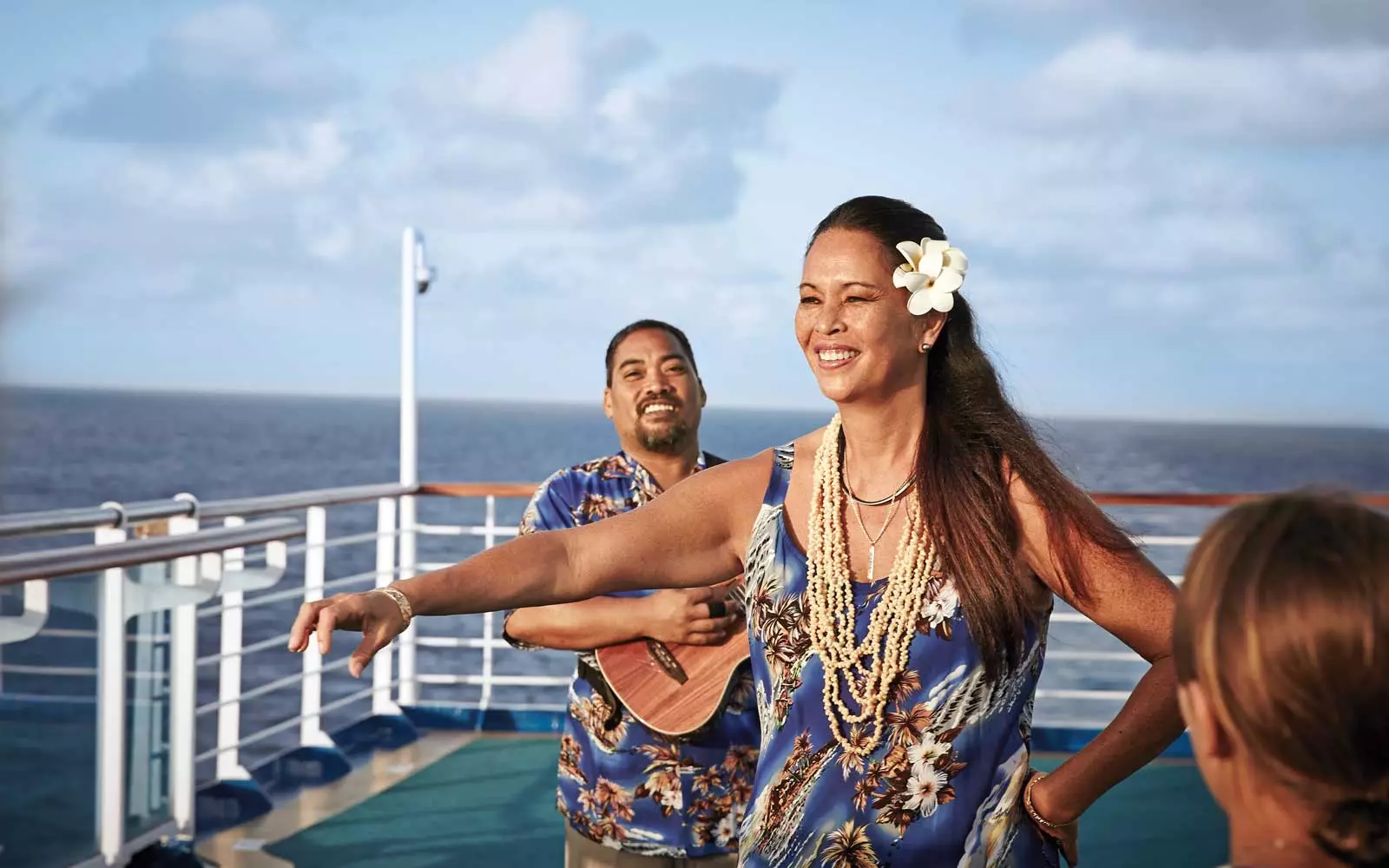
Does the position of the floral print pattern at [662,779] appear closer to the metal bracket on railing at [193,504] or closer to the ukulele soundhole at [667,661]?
the ukulele soundhole at [667,661]

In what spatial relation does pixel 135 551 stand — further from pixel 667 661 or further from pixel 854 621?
pixel 854 621

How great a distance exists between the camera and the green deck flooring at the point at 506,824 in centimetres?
412

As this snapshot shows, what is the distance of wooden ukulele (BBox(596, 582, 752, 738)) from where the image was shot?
2.28 metres

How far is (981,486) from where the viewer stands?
1578 mm

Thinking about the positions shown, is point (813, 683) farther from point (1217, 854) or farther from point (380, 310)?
point (380, 310)

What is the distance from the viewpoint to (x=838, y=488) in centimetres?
165

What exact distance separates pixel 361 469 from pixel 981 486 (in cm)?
4704

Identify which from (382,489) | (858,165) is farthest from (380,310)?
(382,489)

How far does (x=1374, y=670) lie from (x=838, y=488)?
84 centimetres

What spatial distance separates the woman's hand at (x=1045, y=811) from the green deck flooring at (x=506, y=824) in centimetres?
277

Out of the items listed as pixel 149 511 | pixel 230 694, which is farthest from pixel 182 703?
pixel 230 694

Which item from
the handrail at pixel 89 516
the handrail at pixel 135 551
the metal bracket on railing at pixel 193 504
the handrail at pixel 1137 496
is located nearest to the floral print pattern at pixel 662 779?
the handrail at pixel 135 551

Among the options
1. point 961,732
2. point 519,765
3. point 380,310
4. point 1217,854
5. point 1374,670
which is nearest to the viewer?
point 1374,670

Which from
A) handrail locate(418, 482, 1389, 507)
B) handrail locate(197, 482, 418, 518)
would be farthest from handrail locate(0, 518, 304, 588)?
handrail locate(418, 482, 1389, 507)
